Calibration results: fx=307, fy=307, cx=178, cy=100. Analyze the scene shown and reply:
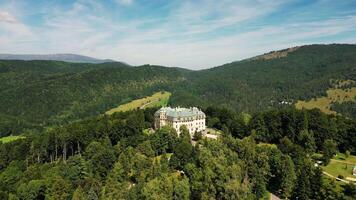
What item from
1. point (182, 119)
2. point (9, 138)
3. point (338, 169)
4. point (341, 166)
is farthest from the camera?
point (9, 138)

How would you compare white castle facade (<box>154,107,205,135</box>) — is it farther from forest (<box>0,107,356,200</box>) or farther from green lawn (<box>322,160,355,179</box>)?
green lawn (<box>322,160,355,179</box>)

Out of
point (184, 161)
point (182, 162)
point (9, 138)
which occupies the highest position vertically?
point (184, 161)

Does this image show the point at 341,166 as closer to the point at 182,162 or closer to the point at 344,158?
the point at 344,158

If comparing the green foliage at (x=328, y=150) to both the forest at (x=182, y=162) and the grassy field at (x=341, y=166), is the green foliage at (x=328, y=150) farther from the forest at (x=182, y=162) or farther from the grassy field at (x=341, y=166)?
the grassy field at (x=341, y=166)

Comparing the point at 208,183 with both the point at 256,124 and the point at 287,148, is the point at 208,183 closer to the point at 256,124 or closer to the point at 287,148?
the point at 287,148

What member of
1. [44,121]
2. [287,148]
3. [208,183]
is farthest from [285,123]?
[44,121]

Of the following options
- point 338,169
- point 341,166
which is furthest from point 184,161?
point 341,166
